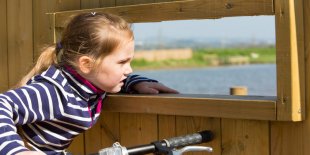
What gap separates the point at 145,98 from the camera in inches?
117

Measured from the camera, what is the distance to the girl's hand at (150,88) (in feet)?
10.1

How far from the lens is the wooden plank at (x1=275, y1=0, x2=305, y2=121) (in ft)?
8.10

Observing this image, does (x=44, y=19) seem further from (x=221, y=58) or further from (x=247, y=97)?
(x=221, y=58)

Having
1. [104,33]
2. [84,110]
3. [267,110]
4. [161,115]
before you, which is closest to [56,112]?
[84,110]

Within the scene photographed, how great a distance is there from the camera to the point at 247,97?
2.77 meters

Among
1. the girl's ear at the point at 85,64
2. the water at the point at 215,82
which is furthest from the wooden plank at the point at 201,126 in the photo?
the water at the point at 215,82

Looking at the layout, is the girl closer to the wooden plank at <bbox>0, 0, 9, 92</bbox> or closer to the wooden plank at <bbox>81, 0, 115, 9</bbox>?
the wooden plank at <bbox>81, 0, 115, 9</bbox>

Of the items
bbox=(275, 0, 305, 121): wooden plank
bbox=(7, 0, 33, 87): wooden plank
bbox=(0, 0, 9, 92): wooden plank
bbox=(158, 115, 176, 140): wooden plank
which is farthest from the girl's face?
bbox=(0, 0, 9, 92): wooden plank

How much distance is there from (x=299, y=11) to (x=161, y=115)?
2.74 feet

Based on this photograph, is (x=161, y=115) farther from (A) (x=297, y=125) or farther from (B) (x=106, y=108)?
(A) (x=297, y=125)

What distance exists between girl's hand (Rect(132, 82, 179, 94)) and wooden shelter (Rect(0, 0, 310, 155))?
0.08 meters

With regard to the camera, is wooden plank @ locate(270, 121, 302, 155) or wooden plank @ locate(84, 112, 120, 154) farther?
wooden plank @ locate(84, 112, 120, 154)

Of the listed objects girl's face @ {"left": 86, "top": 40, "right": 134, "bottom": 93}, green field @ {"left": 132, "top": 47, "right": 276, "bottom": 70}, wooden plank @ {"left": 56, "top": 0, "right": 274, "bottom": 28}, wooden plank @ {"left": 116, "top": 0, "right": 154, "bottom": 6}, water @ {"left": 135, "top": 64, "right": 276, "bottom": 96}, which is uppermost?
green field @ {"left": 132, "top": 47, "right": 276, "bottom": 70}

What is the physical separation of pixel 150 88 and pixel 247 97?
506mm
